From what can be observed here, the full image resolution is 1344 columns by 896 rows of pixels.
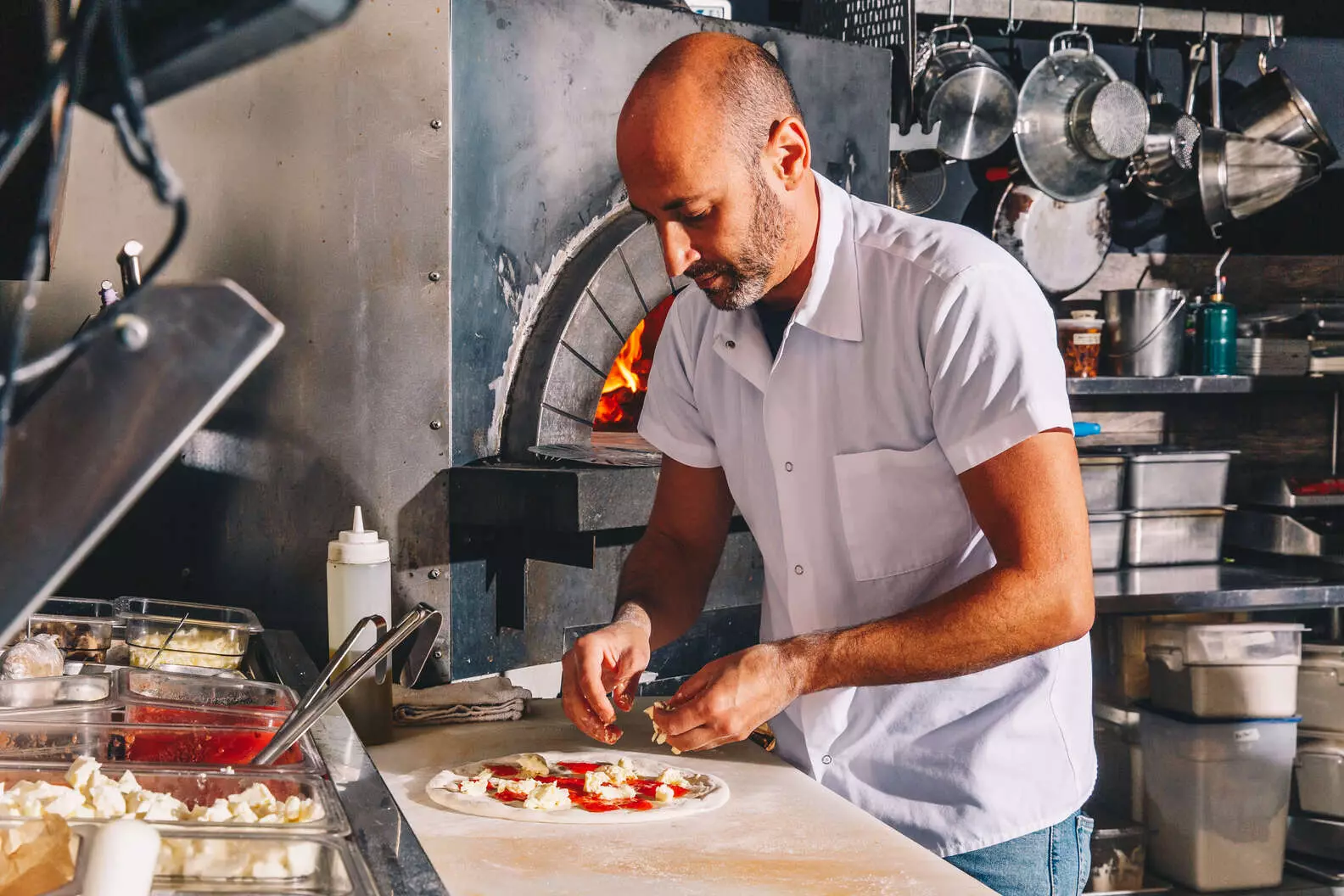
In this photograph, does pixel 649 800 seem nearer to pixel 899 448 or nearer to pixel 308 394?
pixel 899 448

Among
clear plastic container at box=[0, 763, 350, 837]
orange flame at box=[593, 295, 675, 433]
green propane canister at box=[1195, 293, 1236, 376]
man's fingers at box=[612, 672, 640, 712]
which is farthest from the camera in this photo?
green propane canister at box=[1195, 293, 1236, 376]

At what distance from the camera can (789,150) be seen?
5.71 feet

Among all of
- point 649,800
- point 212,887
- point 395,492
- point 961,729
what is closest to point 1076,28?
point 395,492

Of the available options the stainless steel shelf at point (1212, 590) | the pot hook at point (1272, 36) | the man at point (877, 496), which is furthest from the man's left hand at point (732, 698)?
the pot hook at point (1272, 36)

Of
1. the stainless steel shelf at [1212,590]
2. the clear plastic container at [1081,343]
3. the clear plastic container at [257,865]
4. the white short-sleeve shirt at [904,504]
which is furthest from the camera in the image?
the clear plastic container at [1081,343]

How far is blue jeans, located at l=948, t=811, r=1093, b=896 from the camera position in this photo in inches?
68.5

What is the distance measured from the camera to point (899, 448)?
1.79 meters

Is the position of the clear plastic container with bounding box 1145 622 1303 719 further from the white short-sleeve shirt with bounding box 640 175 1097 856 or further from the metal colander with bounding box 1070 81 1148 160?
the white short-sleeve shirt with bounding box 640 175 1097 856

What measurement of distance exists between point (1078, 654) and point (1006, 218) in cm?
302

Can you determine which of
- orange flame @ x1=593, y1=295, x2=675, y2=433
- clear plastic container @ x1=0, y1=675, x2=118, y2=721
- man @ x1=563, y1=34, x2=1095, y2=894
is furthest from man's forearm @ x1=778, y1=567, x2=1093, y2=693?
orange flame @ x1=593, y1=295, x2=675, y2=433

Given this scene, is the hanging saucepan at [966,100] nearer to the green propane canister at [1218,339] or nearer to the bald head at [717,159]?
the green propane canister at [1218,339]

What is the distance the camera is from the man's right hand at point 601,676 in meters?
1.76

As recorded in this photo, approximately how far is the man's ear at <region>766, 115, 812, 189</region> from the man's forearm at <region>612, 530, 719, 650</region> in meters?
0.68

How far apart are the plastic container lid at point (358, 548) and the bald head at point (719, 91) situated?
0.81 meters
